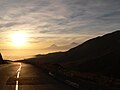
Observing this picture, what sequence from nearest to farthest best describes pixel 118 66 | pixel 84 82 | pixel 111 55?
pixel 84 82, pixel 118 66, pixel 111 55

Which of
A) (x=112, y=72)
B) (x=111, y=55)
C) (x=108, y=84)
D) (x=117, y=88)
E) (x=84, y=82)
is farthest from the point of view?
(x=111, y=55)

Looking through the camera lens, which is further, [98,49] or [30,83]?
[98,49]

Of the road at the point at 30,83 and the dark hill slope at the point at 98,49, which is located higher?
the dark hill slope at the point at 98,49

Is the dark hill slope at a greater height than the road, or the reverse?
the dark hill slope

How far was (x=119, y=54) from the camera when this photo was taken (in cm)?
6084

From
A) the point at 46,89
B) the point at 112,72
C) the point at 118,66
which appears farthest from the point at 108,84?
the point at 118,66

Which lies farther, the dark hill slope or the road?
the dark hill slope

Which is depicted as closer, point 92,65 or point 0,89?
point 0,89

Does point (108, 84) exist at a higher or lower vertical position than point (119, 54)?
lower

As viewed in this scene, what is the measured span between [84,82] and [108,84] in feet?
10.9

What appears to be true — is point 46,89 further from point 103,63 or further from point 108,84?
point 103,63

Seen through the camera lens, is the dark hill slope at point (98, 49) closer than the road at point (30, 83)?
No

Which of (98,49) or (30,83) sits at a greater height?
(98,49)

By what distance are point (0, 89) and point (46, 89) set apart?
2.97m
